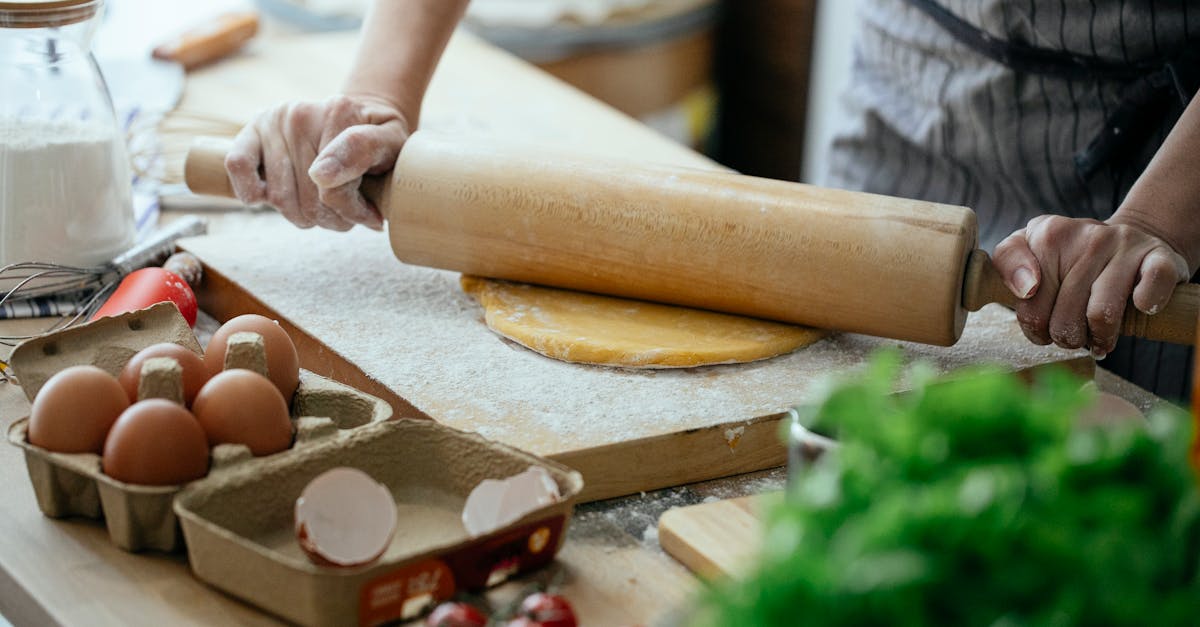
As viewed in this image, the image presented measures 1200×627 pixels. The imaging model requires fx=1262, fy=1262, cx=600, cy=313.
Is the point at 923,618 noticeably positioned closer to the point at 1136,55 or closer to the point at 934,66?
the point at 1136,55

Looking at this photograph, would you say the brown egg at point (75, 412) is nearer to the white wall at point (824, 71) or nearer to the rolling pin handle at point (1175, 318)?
the rolling pin handle at point (1175, 318)

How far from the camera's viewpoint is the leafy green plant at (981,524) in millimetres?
536

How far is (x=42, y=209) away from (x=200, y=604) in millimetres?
646

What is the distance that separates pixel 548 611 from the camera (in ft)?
2.67

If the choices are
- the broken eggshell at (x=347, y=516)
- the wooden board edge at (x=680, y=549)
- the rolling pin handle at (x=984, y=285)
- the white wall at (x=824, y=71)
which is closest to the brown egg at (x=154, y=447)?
the broken eggshell at (x=347, y=516)

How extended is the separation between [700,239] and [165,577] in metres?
0.62

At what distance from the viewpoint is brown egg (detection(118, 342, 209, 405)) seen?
986mm

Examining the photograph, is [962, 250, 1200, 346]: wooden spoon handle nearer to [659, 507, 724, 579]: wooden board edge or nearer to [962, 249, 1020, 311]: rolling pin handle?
[962, 249, 1020, 311]: rolling pin handle

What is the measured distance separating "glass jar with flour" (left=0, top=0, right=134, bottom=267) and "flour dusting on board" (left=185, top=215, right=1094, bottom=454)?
5.8 inches

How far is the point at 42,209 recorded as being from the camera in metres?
1.35

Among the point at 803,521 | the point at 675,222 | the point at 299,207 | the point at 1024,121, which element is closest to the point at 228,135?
the point at 299,207

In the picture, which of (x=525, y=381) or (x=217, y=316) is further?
(x=217, y=316)

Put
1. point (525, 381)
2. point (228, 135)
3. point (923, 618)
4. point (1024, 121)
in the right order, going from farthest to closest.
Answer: point (228, 135) < point (1024, 121) < point (525, 381) < point (923, 618)

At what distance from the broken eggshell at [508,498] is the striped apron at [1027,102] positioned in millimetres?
970
